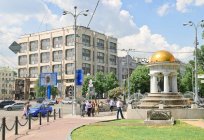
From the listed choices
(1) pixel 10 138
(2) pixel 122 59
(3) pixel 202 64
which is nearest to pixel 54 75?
(1) pixel 10 138

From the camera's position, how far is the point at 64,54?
381ft

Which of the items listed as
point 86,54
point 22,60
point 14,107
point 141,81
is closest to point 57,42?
point 86,54

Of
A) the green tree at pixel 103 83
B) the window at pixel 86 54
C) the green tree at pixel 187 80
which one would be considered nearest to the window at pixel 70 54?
the window at pixel 86 54

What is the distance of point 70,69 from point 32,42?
19.4 m

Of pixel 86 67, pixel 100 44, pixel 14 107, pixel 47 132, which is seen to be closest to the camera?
pixel 47 132

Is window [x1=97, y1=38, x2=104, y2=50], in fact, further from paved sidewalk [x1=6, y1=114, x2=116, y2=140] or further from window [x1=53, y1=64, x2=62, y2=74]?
paved sidewalk [x1=6, y1=114, x2=116, y2=140]

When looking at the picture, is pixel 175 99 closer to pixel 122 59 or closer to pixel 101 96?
pixel 101 96

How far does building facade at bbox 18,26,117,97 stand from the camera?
115 m

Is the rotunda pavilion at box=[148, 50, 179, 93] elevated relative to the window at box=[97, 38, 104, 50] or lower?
lower

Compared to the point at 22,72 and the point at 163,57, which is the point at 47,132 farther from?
the point at 22,72

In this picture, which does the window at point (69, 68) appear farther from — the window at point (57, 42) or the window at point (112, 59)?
the window at point (112, 59)

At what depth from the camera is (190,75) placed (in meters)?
87.9

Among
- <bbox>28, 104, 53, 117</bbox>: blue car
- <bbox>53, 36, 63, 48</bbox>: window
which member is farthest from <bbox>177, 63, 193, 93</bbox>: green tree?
<bbox>28, 104, 53, 117</bbox>: blue car

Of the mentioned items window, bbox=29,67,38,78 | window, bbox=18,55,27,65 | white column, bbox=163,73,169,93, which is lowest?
white column, bbox=163,73,169,93
